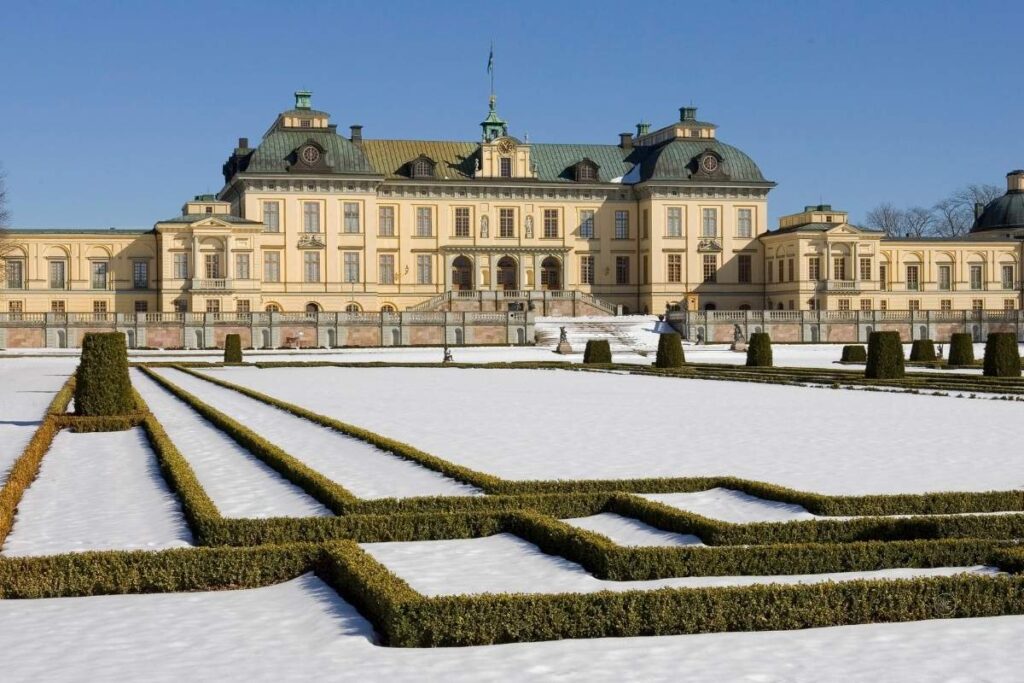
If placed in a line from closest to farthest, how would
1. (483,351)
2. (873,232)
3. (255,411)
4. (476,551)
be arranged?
(476,551), (255,411), (483,351), (873,232)

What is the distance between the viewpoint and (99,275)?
210 feet

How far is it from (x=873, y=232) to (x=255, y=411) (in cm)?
5500

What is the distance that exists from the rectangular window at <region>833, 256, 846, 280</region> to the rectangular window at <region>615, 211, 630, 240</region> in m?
11.1

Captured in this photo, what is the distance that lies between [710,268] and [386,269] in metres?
17.4

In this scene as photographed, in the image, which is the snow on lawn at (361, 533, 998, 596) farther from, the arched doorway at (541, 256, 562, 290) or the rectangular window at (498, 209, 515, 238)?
the arched doorway at (541, 256, 562, 290)

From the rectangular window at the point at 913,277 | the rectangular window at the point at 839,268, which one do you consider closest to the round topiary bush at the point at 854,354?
the rectangular window at the point at 839,268

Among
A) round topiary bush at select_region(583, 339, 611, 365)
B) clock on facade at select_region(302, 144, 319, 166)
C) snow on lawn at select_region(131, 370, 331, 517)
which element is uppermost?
clock on facade at select_region(302, 144, 319, 166)

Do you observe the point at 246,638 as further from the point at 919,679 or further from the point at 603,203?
the point at 603,203

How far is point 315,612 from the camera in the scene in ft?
23.5

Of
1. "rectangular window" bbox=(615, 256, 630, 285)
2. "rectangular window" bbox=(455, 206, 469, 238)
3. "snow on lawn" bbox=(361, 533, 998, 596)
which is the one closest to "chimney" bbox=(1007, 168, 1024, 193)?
"rectangular window" bbox=(615, 256, 630, 285)

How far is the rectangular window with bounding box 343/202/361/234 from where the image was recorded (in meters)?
67.1

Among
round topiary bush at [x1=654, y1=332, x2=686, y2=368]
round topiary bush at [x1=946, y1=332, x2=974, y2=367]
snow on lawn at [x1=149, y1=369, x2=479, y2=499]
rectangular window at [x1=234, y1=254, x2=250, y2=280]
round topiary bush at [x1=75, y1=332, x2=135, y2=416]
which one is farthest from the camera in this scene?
rectangular window at [x1=234, y1=254, x2=250, y2=280]

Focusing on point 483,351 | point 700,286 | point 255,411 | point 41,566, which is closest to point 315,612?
point 41,566

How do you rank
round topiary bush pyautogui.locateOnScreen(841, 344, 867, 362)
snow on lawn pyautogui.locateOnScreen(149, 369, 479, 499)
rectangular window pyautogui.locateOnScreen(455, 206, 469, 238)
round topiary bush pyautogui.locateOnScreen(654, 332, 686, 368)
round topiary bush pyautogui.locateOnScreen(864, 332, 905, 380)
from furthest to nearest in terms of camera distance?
rectangular window pyautogui.locateOnScreen(455, 206, 469, 238) → round topiary bush pyautogui.locateOnScreen(841, 344, 867, 362) → round topiary bush pyautogui.locateOnScreen(654, 332, 686, 368) → round topiary bush pyautogui.locateOnScreen(864, 332, 905, 380) → snow on lawn pyautogui.locateOnScreen(149, 369, 479, 499)
